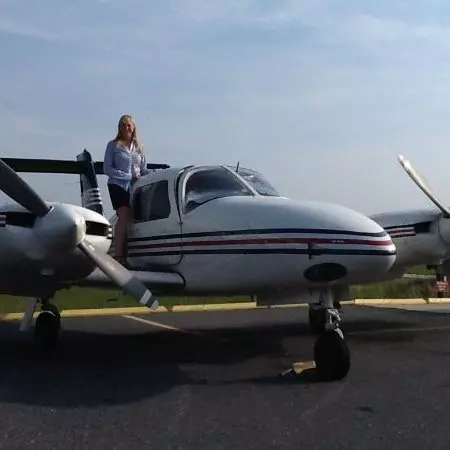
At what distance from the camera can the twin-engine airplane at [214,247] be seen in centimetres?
617

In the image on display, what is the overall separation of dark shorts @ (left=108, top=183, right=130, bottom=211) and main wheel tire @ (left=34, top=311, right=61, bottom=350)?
1.76 meters

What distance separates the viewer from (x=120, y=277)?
6566 millimetres

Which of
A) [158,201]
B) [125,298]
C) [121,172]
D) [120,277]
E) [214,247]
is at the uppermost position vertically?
[121,172]

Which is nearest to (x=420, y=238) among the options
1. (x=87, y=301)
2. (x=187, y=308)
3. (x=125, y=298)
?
(x=187, y=308)

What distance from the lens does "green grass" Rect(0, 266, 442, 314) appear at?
49.3 feet

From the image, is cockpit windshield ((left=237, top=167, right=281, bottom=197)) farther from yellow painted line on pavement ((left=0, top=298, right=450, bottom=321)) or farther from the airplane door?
A: yellow painted line on pavement ((left=0, top=298, right=450, bottom=321))

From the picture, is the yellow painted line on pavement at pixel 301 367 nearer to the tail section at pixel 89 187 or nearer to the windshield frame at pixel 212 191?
the windshield frame at pixel 212 191

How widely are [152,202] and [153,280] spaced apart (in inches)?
52.3

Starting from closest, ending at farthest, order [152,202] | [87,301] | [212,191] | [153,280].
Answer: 1. [153,280]
2. [212,191]
3. [152,202]
4. [87,301]

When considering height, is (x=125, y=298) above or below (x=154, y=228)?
below

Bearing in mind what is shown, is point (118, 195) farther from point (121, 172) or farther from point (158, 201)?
point (158, 201)

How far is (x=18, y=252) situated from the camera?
6363 millimetres

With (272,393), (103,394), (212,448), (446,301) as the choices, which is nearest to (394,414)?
(272,393)

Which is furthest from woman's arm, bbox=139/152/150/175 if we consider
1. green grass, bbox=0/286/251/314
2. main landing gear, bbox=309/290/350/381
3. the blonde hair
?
green grass, bbox=0/286/251/314
